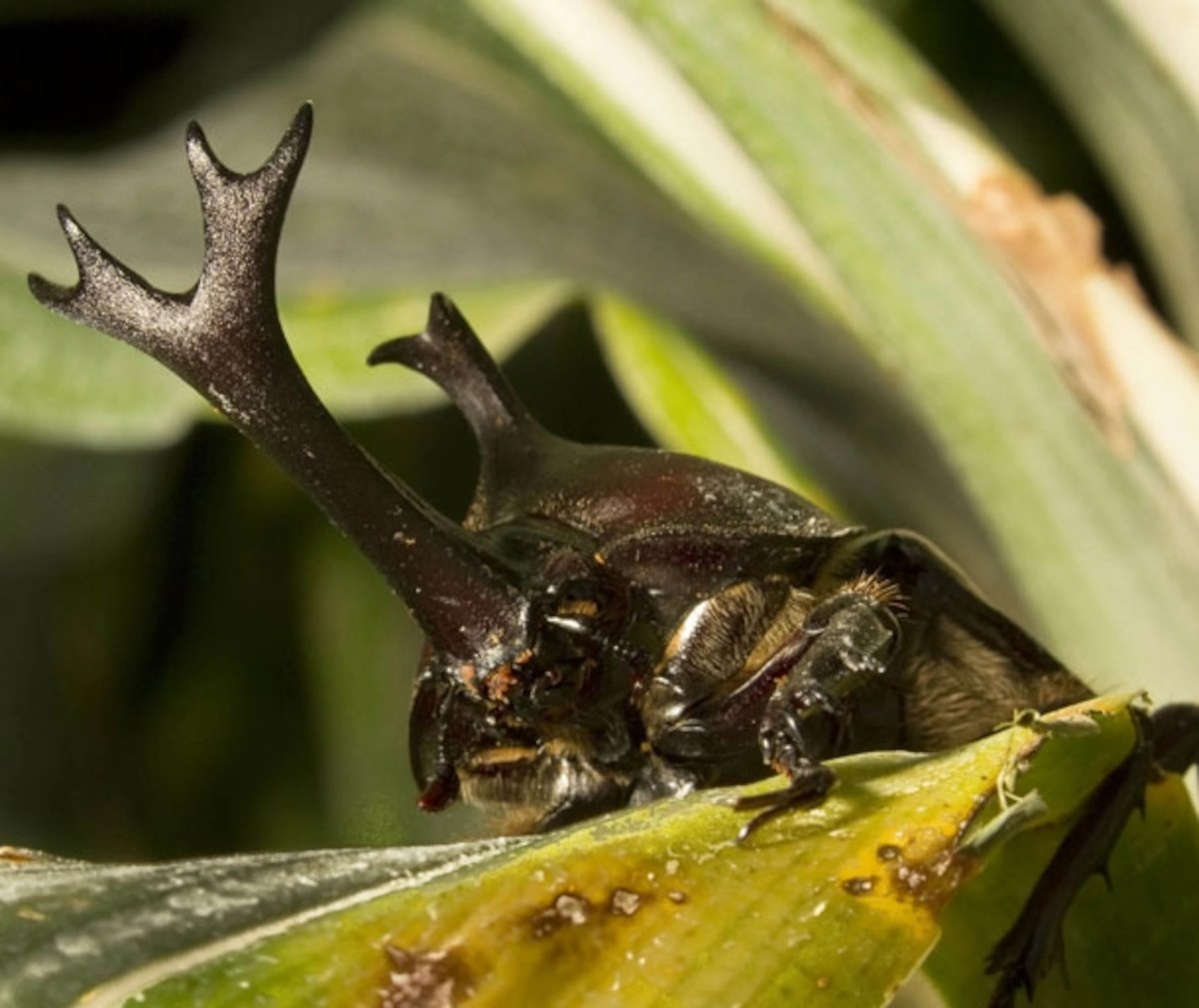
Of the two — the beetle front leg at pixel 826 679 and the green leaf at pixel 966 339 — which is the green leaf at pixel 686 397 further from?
the beetle front leg at pixel 826 679

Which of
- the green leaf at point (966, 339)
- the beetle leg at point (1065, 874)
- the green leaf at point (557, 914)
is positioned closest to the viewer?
the green leaf at point (557, 914)

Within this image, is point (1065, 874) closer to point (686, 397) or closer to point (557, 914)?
point (557, 914)

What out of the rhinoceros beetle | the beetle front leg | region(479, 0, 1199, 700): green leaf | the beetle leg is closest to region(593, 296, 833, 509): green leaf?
region(479, 0, 1199, 700): green leaf

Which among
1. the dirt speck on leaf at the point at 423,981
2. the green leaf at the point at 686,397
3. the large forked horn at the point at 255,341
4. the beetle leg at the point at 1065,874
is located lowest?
the beetle leg at the point at 1065,874

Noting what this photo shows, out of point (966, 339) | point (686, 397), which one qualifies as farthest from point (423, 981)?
point (686, 397)

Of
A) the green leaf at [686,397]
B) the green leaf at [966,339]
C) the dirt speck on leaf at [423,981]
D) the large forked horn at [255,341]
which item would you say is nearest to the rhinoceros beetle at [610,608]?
the large forked horn at [255,341]

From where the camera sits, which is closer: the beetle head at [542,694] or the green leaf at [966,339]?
the beetle head at [542,694]

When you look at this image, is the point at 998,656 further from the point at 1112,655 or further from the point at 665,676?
the point at 1112,655
